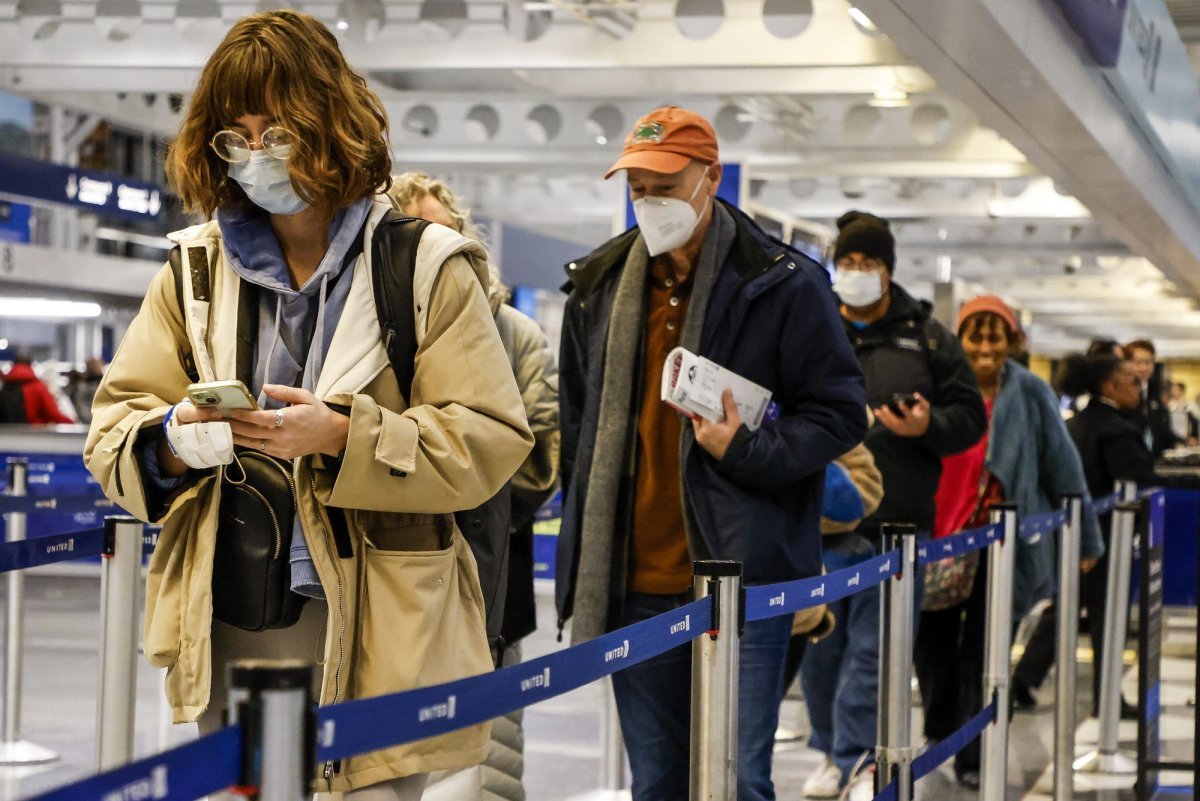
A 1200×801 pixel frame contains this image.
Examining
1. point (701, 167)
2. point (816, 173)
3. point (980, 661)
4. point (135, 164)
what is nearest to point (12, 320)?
point (135, 164)

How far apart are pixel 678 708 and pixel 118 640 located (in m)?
1.07

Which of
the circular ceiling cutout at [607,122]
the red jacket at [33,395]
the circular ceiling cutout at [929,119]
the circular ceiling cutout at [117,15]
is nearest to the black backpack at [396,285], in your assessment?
the circular ceiling cutout at [117,15]

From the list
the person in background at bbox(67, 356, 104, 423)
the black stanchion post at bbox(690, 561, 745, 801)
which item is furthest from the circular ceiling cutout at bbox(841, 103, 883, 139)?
the person in background at bbox(67, 356, 104, 423)

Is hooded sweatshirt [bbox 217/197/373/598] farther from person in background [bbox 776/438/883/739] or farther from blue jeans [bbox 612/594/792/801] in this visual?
person in background [bbox 776/438/883/739]

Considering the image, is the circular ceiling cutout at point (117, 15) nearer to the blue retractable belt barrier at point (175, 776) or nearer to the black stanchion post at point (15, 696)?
the black stanchion post at point (15, 696)

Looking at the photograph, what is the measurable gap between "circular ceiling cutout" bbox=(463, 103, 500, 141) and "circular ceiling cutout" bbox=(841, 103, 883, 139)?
7.82ft

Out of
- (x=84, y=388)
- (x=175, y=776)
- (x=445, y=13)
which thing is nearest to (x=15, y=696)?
(x=445, y=13)

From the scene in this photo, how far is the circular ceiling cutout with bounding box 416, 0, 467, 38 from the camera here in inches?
301

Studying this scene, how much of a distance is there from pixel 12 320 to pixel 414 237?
19.3 m

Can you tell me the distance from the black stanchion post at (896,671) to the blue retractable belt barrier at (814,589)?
4cm

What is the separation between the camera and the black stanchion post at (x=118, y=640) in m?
2.86

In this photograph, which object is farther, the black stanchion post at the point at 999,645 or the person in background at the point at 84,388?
the person in background at the point at 84,388

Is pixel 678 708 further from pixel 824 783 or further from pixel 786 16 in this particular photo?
pixel 786 16

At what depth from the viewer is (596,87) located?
8.70 metres
